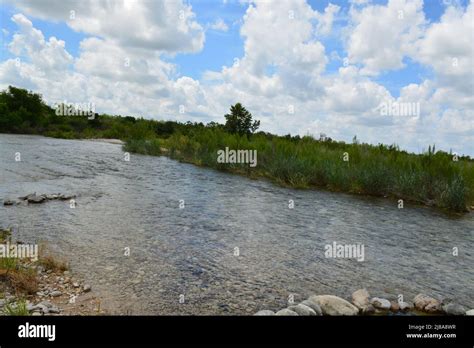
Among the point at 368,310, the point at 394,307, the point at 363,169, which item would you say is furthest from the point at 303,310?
the point at 363,169

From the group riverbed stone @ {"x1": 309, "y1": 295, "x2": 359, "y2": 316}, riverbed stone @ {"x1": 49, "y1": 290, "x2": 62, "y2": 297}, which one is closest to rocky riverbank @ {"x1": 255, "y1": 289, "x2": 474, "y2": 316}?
riverbed stone @ {"x1": 309, "y1": 295, "x2": 359, "y2": 316}

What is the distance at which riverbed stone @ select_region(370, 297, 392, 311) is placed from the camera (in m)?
5.48

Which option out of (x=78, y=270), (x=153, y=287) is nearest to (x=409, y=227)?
(x=153, y=287)

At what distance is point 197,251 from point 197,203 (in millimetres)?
5239

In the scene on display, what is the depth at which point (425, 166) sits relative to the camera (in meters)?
15.6

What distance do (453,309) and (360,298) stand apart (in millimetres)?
1318

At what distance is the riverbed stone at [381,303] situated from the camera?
5484 mm

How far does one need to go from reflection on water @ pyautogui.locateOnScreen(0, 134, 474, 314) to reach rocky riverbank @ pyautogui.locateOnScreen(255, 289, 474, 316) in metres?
0.39

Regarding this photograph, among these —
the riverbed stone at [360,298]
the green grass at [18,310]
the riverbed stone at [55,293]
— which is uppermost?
the green grass at [18,310]

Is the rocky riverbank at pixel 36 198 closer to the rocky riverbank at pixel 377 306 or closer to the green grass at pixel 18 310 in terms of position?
the green grass at pixel 18 310

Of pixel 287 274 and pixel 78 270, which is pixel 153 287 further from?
pixel 287 274

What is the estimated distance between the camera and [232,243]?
852 centimetres

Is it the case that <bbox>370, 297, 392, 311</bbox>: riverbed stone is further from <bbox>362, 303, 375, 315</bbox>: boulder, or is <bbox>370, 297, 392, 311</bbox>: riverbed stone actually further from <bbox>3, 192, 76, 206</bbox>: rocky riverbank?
<bbox>3, 192, 76, 206</bbox>: rocky riverbank
